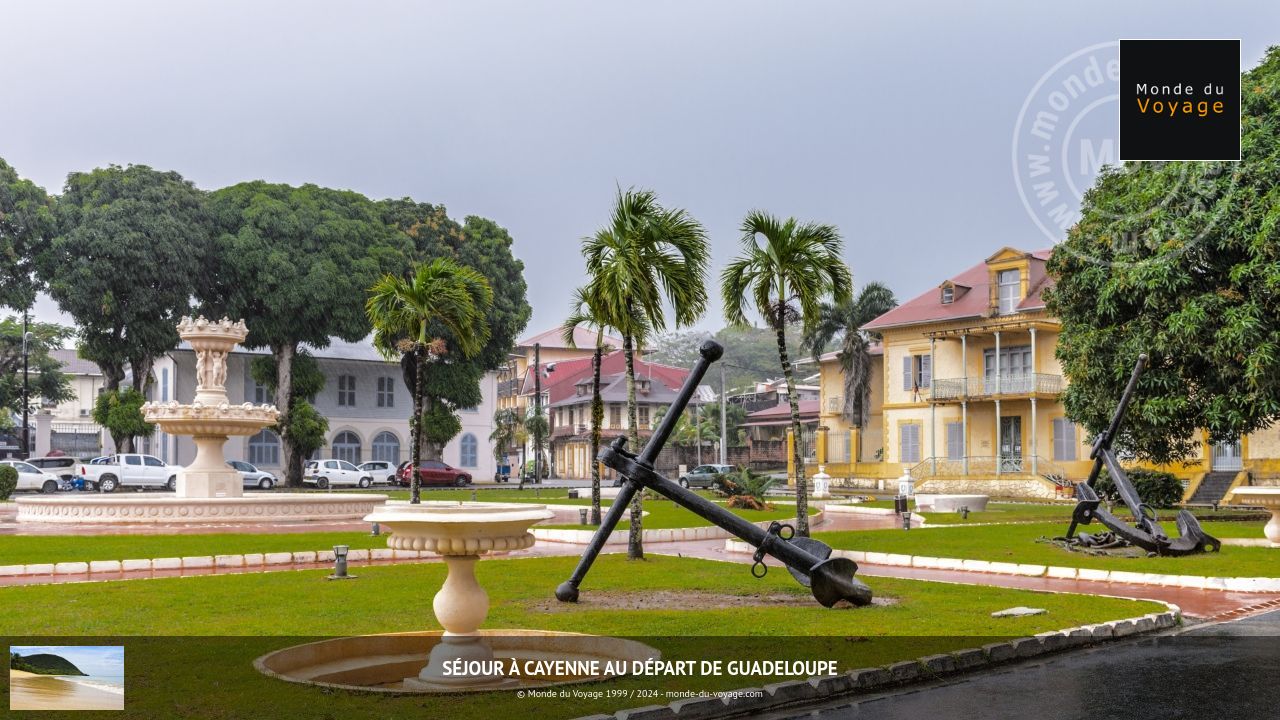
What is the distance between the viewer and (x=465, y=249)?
190ft

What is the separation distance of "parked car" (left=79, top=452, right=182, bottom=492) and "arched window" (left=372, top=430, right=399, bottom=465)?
55.9 feet

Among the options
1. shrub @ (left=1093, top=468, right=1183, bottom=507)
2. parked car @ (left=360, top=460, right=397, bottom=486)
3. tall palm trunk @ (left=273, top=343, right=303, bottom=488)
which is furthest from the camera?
parked car @ (left=360, top=460, right=397, bottom=486)

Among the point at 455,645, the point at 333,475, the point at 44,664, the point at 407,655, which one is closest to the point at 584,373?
the point at 333,475

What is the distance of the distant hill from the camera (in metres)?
7.66

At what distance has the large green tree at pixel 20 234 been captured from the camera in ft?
161

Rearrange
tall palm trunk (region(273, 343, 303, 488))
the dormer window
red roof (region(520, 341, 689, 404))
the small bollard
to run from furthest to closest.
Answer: red roof (region(520, 341, 689, 404)) → tall palm trunk (region(273, 343, 303, 488)) → the dormer window → the small bollard

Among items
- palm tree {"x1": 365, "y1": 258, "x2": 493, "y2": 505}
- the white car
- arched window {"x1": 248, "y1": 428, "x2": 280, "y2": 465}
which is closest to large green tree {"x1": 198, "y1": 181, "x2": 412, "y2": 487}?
arched window {"x1": 248, "y1": 428, "x2": 280, "y2": 465}

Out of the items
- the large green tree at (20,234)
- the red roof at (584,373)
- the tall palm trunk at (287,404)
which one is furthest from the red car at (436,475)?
the red roof at (584,373)

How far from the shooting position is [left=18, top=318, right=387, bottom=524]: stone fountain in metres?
26.8

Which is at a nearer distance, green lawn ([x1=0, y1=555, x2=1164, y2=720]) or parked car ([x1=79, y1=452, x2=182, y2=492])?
green lawn ([x1=0, y1=555, x2=1164, y2=720])

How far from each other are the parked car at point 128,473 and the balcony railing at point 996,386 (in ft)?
105

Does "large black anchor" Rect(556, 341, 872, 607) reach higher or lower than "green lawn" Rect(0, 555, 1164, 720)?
higher

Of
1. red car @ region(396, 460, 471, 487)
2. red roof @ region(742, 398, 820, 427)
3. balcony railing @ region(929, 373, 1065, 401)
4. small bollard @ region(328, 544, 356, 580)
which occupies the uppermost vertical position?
balcony railing @ region(929, 373, 1065, 401)

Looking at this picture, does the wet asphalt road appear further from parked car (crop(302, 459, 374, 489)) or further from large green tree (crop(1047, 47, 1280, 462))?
parked car (crop(302, 459, 374, 489))
